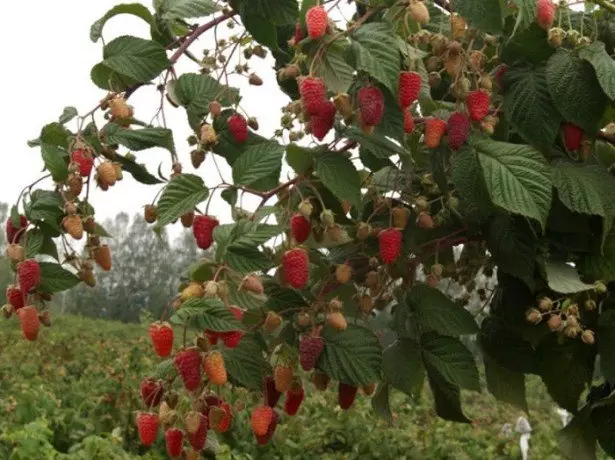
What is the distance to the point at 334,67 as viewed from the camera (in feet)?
3.20

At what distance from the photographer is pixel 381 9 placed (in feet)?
3.56

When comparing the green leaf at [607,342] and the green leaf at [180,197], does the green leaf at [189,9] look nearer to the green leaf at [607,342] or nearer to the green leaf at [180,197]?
the green leaf at [180,197]

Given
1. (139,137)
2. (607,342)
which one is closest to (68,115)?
(139,137)

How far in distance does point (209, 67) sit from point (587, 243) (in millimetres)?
593

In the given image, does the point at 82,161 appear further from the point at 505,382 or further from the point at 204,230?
the point at 505,382

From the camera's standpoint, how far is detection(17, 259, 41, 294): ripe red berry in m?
1.06

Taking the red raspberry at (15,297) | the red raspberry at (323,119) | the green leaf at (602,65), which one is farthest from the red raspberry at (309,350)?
the green leaf at (602,65)

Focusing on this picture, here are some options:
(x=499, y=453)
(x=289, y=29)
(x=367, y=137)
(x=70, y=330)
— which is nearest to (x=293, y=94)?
(x=289, y=29)

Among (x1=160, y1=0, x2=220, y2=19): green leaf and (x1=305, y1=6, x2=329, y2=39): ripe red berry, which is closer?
(x1=305, y1=6, x2=329, y2=39): ripe red berry

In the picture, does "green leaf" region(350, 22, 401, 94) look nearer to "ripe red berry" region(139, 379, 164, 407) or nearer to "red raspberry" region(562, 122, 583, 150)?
"red raspberry" region(562, 122, 583, 150)

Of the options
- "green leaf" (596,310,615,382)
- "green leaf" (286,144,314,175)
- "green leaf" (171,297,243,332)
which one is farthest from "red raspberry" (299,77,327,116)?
"green leaf" (596,310,615,382)

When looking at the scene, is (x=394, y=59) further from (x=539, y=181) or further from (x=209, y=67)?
(x=209, y=67)

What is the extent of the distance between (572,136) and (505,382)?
0.50 m

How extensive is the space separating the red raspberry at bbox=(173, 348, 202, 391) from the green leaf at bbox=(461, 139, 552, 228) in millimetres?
379
